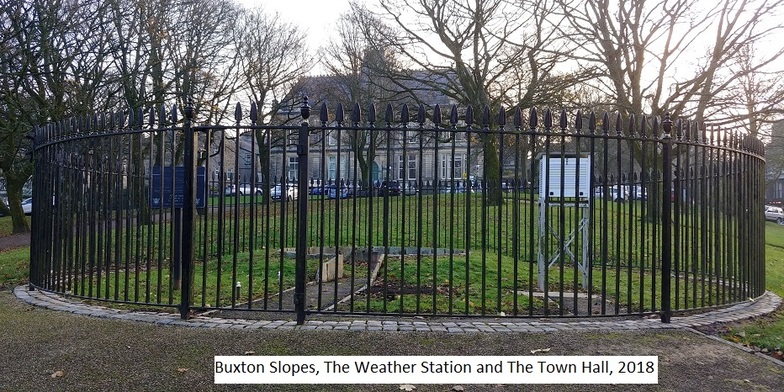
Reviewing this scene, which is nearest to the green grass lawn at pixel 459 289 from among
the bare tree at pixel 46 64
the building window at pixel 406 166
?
the building window at pixel 406 166

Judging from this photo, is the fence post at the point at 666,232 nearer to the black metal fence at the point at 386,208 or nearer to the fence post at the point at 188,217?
the black metal fence at the point at 386,208

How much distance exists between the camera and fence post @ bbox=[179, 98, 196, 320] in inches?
196

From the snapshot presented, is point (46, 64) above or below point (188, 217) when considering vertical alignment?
above

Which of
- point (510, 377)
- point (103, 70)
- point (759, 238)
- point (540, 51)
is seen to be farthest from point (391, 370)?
point (103, 70)

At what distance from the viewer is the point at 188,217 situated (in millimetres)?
5035

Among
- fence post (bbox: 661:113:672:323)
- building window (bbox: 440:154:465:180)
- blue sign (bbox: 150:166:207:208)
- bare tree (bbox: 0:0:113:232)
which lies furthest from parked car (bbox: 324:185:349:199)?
bare tree (bbox: 0:0:113:232)

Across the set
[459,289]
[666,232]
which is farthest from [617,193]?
[459,289]

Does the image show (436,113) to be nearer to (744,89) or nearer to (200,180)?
(200,180)

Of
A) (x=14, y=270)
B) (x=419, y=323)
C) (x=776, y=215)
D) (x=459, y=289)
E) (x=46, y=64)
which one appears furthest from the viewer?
(x=776, y=215)

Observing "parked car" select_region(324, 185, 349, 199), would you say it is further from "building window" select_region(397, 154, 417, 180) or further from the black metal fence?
"building window" select_region(397, 154, 417, 180)

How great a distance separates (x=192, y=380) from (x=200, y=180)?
10.1ft

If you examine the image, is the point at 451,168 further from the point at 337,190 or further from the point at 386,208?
the point at 337,190

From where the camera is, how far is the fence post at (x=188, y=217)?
16.4 feet

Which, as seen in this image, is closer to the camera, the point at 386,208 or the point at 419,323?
the point at 386,208
